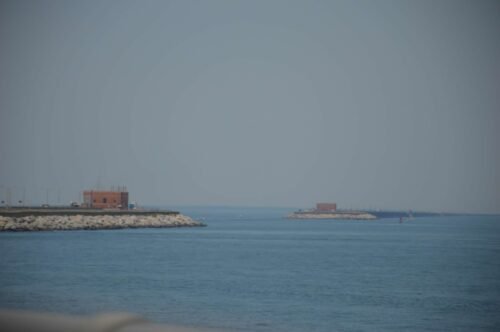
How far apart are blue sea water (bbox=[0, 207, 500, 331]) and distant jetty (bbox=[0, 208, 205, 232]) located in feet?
80.0

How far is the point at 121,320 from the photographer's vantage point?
349 centimetres

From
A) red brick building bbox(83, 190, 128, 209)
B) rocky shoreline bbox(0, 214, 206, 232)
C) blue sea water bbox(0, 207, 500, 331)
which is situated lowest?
blue sea water bbox(0, 207, 500, 331)

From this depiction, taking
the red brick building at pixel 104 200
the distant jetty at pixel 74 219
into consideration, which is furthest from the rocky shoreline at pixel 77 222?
the red brick building at pixel 104 200

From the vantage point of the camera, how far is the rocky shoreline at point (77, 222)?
112m

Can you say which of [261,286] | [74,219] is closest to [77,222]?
[74,219]

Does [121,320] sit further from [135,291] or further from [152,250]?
[152,250]

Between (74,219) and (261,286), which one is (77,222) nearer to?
(74,219)

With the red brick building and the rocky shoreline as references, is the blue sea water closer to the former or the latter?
the rocky shoreline

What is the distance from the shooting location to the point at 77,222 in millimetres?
120625

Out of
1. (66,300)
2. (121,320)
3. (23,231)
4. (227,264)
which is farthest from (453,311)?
(23,231)

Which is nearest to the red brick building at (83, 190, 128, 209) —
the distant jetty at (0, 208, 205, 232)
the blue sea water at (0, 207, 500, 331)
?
the distant jetty at (0, 208, 205, 232)

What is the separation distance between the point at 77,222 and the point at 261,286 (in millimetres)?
78400

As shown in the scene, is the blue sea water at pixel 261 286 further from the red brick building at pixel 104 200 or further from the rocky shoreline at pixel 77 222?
the red brick building at pixel 104 200

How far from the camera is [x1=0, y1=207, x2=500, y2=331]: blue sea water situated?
114ft
